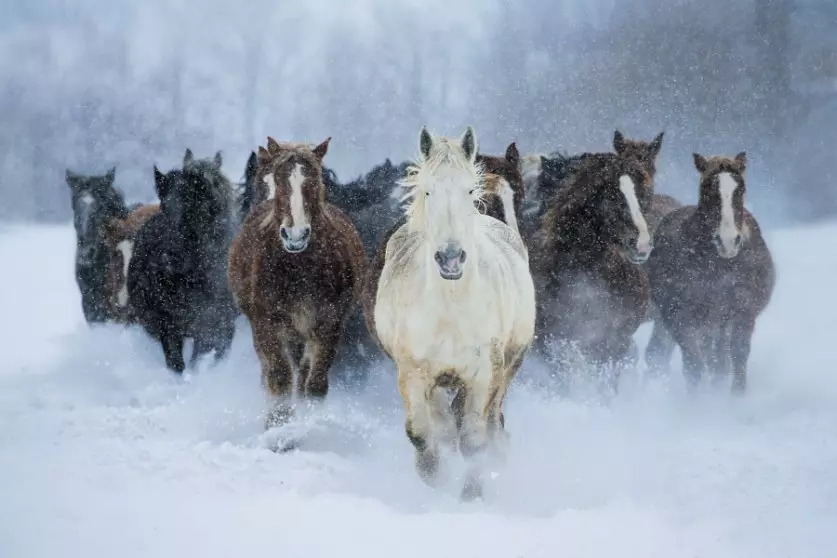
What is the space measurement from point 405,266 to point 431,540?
1.29m

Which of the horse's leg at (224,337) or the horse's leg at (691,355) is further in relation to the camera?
the horse's leg at (224,337)

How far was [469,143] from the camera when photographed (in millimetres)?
3486

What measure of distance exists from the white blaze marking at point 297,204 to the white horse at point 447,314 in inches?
19.9

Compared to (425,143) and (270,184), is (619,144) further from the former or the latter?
(270,184)

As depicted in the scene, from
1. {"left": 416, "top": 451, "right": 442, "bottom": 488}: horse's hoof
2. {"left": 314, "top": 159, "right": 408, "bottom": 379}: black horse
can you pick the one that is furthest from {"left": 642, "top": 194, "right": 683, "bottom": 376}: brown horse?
{"left": 416, "top": 451, "right": 442, "bottom": 488}: horse's hoof

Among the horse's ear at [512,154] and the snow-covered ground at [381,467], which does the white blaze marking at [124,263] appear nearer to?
the snow-covered ground at [381,467]

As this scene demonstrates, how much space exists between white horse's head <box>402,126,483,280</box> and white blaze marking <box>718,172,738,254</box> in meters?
2.11

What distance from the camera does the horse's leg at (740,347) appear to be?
17.3 ft

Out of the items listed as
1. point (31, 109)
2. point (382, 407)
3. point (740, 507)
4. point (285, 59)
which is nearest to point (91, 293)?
point (31, 109)

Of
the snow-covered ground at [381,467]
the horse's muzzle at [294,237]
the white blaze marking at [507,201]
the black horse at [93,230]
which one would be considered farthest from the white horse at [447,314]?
the black horse at [93,230]

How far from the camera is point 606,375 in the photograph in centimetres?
508

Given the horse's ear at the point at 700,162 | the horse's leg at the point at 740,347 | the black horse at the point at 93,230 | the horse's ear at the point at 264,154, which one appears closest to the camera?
the horse's ear at the point at 264,154

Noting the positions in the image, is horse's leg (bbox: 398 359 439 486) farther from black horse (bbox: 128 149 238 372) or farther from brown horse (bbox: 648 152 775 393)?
black horse (bbox: 128 149 238 372)

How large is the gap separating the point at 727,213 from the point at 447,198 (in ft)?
7.87
